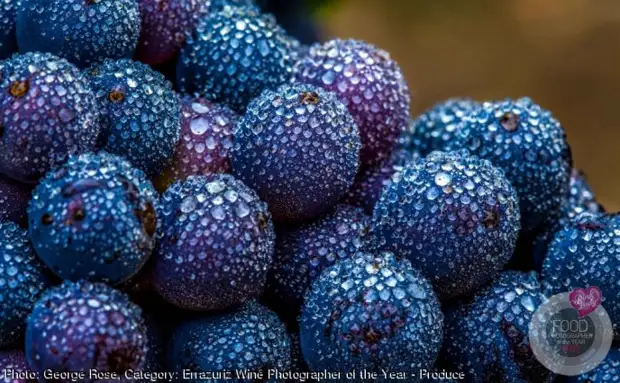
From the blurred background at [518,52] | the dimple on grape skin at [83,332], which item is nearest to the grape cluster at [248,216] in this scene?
the dimple on grape skin at [83,332]

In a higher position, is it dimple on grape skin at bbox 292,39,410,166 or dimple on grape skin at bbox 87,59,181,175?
dimple on grape skin at bbox 292,39,410,166

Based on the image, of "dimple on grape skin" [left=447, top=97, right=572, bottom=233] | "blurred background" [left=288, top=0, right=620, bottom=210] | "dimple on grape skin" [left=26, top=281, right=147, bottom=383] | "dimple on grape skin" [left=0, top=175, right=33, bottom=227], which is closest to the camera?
"dimple on grape skin" [left=26, top=281, right=147, bottom=383]

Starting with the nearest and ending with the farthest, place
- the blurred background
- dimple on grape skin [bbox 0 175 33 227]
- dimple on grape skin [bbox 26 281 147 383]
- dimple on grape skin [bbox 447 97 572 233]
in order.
Result: dimple on grape skin [bbox 26 281 147 383], dimple on grape skin [bbox 0 175 33 227], dimple on grape skin [bbox 447 97 572 233], the blurred background

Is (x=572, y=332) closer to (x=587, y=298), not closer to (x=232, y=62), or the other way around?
(x=587, y=298)

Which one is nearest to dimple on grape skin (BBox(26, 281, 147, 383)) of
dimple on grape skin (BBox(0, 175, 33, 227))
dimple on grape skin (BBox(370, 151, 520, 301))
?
dimple on grape skin (BBox(0, 175, 33, 227))

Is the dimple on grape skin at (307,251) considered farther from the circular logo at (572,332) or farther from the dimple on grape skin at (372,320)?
the circular logo at (572,332)

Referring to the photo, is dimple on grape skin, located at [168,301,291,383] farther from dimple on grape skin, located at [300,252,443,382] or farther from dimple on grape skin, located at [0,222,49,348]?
dimple on grape skin, located at [0,222,49,348]

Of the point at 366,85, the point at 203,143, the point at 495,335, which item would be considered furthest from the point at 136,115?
the point at 495,335
